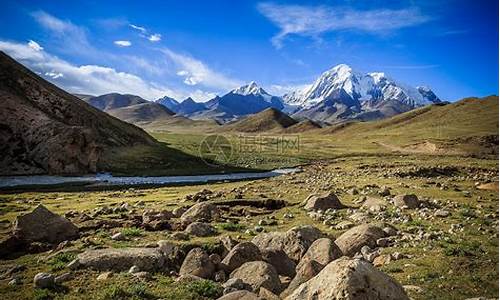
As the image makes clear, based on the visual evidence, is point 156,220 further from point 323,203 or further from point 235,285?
point 235,285

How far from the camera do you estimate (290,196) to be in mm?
44312

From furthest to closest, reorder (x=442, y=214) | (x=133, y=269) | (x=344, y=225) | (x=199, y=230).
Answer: (x=442, y=214) < (x=344, y=225) < (x=199, y=230) < (x=133, y=269)

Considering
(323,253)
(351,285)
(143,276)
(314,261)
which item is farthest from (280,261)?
(351,285)

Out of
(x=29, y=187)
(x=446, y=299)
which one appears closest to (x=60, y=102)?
(x=29, y=187)

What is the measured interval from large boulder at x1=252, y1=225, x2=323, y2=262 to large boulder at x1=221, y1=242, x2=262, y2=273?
0.97 m

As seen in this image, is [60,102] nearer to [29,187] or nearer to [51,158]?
[51,158]

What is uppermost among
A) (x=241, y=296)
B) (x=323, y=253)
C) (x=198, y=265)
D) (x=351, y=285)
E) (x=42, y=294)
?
(x=351, y=285)

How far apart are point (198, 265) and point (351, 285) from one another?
871cm

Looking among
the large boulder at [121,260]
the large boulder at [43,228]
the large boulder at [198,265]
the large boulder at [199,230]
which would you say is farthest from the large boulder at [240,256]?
the large boulder at [43,228]

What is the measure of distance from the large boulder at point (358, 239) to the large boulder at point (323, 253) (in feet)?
8.01

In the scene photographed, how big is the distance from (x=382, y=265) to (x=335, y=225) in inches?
370

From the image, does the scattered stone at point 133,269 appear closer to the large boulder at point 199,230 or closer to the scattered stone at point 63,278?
the scattered stone at point 63,278

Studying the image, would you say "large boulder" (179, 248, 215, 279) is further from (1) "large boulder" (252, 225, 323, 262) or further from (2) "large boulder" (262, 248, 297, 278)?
(1) "large boulder" (252, 225, 323, 262)

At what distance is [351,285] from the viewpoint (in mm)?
9805
